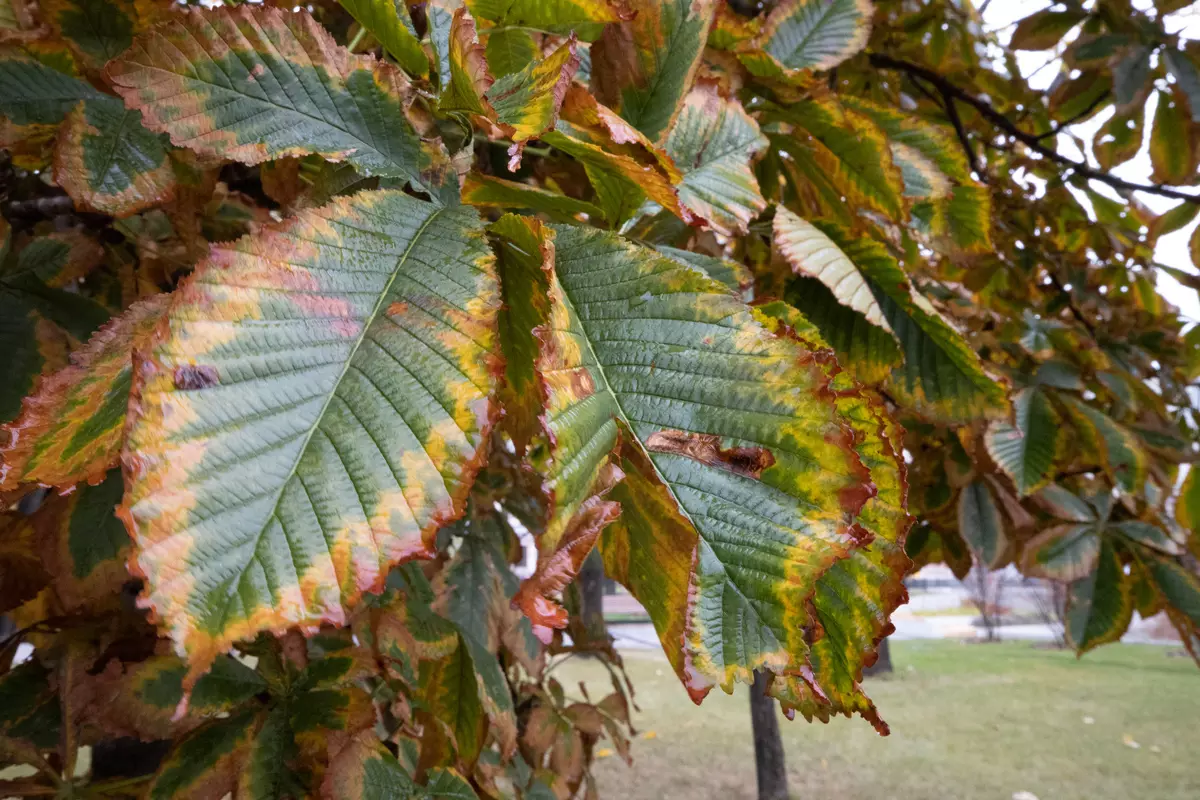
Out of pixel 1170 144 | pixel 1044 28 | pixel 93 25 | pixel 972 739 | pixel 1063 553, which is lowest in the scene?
pixel 972 739

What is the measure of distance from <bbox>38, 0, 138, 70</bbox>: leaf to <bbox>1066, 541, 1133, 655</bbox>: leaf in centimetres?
127

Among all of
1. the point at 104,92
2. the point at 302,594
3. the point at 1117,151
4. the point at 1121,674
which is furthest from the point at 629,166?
the point at 1121,674

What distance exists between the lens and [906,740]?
321cm

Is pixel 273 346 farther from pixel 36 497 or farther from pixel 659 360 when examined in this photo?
pixel 36 497

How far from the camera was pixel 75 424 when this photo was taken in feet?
A: 0.83

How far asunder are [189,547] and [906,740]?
3634 mm

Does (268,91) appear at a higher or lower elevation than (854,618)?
higher

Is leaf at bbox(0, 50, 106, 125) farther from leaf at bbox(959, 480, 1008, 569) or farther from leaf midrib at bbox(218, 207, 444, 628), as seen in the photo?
leaf at bbox(959, 480, 1008, 569)

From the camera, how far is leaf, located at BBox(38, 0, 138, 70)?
51 centimetres

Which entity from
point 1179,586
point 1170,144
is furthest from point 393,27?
point 1170,144

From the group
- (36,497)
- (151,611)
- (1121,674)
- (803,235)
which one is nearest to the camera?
(151,611)

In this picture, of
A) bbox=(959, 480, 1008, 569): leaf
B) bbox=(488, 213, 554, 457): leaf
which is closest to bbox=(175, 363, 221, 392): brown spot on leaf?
bbox=(488, 213, 554, 457): leaf

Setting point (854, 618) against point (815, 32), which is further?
point (815, 32)

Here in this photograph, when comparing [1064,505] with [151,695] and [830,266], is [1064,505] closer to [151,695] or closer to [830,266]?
[830,266]
